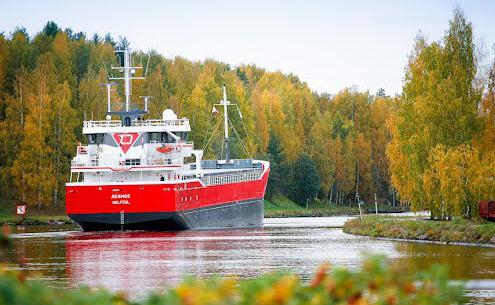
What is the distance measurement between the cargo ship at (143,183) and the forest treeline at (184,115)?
622 inches

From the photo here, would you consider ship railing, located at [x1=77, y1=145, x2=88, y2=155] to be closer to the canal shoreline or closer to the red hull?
the red hull

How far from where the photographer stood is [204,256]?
129 ft

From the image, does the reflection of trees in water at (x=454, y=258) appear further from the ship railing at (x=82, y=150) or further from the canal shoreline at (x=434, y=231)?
the ship railing at (x=82, y=150)

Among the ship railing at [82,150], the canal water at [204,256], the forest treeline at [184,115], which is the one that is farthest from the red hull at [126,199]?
the forest treeline at [184,115]

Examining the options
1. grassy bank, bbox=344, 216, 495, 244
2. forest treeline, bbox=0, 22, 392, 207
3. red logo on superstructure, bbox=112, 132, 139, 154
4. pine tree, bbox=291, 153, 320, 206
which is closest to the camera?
grassy bank, bbox=344, 216, 495, 244

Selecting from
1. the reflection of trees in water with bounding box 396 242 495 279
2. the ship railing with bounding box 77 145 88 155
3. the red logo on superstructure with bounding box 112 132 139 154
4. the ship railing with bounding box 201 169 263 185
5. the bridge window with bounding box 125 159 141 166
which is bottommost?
the reflection of trees in water with bounding box 396 242 495 279

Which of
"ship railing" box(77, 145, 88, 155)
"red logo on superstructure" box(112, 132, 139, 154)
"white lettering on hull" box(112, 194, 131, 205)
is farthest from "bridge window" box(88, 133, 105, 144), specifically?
"white lettering on hull" box(112, 194, 131, 205)

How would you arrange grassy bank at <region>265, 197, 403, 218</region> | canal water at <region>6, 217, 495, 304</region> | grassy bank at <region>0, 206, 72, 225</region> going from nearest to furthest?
1. canal water at <region>6, 217, 495, 304</region>
2. grassy bank at <region>0, 206, 72, 225</region>
3. grassy bank at <region>265, 197, 403, 218</region>

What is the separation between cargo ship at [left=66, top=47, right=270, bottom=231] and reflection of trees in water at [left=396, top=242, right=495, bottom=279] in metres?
17.6

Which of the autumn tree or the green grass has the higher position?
the autumn tree

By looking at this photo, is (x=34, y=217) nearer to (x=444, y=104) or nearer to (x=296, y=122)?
(x=444, y=104)

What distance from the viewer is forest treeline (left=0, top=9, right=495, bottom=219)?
49.8 meters

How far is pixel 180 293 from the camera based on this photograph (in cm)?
860

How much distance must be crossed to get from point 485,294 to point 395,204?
315ft
